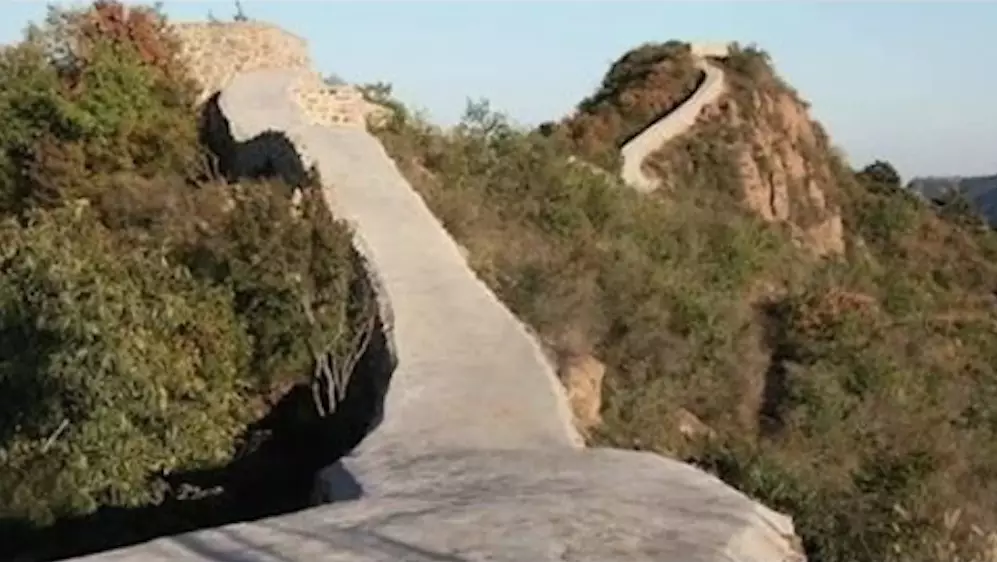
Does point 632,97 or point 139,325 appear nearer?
point 139,325

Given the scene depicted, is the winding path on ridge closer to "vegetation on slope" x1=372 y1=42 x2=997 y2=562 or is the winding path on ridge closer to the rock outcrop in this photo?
the rock outcrop

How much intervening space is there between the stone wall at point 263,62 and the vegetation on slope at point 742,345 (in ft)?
1.93

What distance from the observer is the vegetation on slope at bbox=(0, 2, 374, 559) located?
920cm

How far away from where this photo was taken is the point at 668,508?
7.10 metres

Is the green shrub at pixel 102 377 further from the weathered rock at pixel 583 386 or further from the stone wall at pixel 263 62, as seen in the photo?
the stone wall at pixel 263 62

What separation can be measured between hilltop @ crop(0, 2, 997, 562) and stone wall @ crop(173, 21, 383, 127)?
0.15 feet

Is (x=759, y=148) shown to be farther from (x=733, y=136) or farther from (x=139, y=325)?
(x=139, y=325)

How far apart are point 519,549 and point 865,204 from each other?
33091mm

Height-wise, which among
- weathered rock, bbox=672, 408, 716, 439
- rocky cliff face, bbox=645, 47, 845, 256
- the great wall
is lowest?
weathered rock, bbox=672, 408, 716, 439

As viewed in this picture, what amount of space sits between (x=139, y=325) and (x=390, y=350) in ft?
4.69

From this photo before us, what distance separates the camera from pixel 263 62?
20109 millimetres

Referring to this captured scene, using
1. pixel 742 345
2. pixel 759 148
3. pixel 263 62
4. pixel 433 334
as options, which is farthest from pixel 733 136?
pixel 433 334

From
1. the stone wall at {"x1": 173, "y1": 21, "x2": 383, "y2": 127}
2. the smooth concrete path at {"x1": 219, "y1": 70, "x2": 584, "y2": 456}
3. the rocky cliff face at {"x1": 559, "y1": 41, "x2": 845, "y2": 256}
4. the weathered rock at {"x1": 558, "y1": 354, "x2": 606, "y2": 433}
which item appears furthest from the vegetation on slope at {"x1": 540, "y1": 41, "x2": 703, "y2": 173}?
the weathered rock at {"x1": 558, "y1": 354, "x2": 606, "y2": 433}

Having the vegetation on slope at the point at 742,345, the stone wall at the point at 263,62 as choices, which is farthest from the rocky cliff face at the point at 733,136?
the stone wall at the point at 263,62
